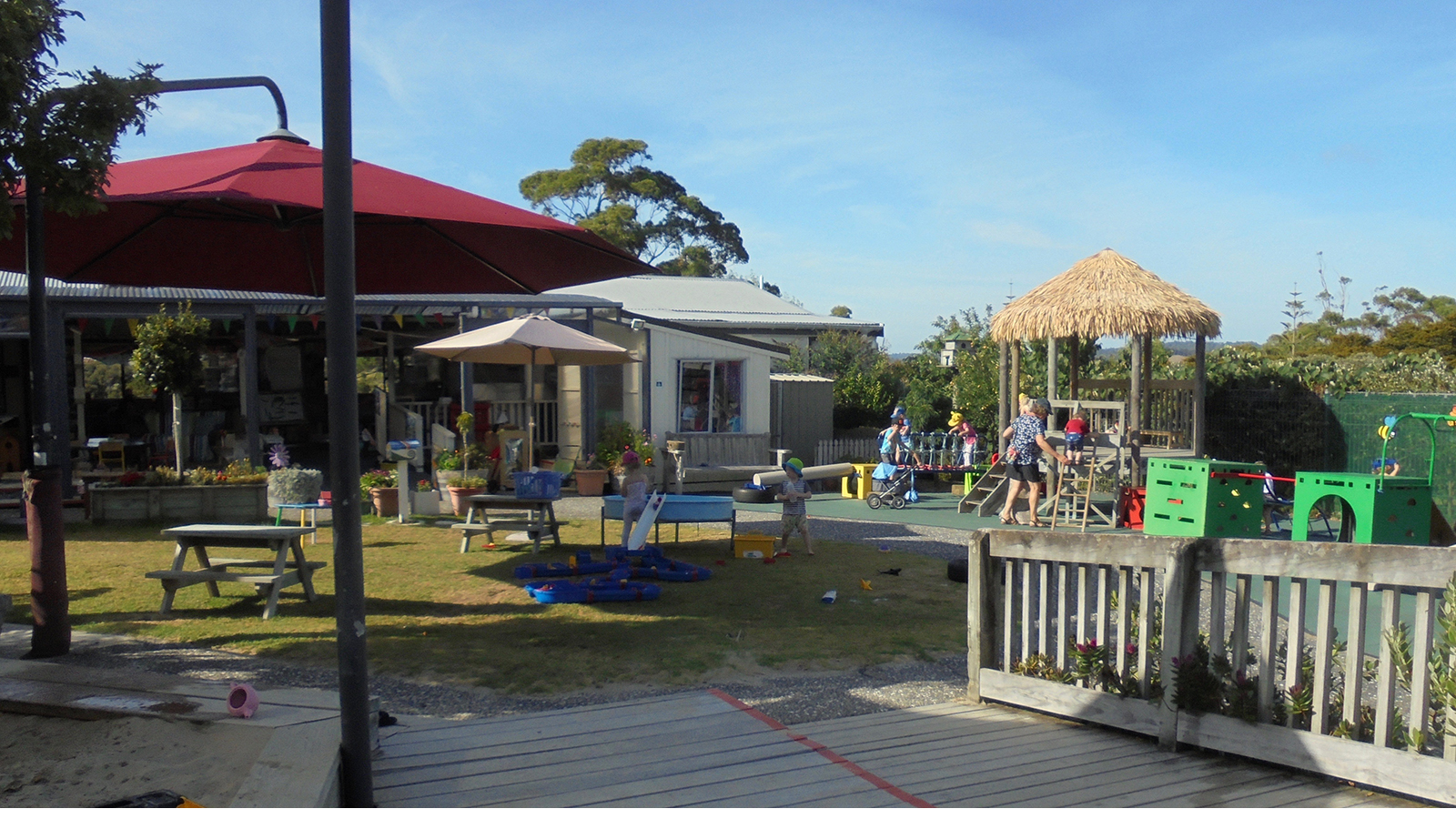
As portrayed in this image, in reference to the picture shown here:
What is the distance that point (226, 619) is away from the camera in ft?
23.2

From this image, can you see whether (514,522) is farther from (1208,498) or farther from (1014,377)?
(1014,377)

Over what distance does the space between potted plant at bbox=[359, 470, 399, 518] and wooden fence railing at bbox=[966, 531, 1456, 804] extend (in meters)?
9.61

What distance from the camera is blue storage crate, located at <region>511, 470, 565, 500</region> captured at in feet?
33.3

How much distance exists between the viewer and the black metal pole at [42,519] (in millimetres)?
5730

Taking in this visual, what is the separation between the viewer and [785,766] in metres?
3.85

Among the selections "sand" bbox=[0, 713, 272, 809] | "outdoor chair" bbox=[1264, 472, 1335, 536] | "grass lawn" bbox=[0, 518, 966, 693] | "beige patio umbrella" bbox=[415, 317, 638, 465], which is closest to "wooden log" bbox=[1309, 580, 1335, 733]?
"grass lawn" bbox=[0, 518, 966, 693]

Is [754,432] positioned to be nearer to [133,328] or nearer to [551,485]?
[551,485]

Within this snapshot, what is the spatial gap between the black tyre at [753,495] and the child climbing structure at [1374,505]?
726 centimetres

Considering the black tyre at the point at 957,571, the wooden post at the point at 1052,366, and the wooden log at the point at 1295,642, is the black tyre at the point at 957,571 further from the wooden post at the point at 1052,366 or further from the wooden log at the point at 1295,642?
the wooden post at the point at 1052,366

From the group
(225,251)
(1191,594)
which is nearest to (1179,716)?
(1191,594)

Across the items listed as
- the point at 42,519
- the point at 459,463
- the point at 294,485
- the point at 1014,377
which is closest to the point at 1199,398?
the point at 1014,377

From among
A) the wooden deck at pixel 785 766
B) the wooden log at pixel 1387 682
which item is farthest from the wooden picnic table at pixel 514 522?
the wooden log at pixel 1387 682

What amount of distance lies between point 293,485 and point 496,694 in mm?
6928

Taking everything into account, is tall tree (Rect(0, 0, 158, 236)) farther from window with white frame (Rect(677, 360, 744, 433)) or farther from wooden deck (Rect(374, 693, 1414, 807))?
window with white frame (Rect(677, 360, 744, 433))
